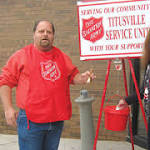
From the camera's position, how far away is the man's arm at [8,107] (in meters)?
1.98

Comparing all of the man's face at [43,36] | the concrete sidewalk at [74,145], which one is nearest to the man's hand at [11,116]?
the man's face at [43,36]

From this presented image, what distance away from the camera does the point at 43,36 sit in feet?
6.69

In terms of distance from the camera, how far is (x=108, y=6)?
2.60m

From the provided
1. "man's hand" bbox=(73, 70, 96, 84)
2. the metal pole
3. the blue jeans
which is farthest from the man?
the metal pole

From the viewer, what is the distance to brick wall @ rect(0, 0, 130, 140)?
3.97m

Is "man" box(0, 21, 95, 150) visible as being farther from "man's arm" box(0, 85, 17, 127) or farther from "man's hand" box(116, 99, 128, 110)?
"man's hand" box(116, 99, 128, 110)

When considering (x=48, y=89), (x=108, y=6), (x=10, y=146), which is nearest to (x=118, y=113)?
(x=48, y=89)

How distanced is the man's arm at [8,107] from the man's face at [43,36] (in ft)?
1.57

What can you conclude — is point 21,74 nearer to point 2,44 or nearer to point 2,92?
point 2,92

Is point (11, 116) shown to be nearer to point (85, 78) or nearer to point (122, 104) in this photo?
point (85, 78)

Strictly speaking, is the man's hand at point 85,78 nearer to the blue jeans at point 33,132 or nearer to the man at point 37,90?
the man at point 37,90

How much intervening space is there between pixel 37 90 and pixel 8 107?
0.98 ft

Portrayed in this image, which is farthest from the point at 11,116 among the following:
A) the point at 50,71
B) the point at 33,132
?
the point at 50,71

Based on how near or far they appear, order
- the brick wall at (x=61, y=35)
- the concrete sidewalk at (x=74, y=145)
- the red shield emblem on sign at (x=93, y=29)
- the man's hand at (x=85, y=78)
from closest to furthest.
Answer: the man's hand at (x=85, y=78) → the red shield emblem on sign at (x=93, y=29) → the concrete sidewalk at (x=74, y=145) → the brick wall at (x=61, y=35)
